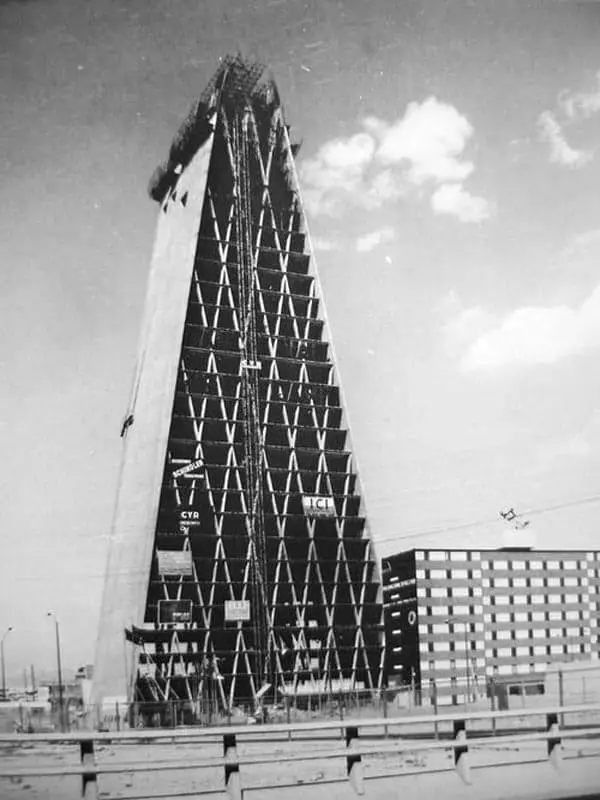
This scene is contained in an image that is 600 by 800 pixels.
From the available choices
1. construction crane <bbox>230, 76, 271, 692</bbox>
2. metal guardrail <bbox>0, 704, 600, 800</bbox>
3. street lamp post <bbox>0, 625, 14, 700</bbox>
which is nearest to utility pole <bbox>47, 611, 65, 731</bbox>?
street lamp post <bbox>0, 625, 14, 700</bbox>

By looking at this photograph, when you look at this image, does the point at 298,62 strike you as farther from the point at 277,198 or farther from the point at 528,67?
the point at 277,198

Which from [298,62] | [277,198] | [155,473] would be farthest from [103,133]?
[155,473]

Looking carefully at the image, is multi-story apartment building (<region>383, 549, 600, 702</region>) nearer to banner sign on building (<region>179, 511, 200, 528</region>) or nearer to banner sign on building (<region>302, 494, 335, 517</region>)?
banner sign on building (<region>302, 494, 335, 517</region>)

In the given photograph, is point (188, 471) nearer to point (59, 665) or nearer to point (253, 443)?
point (253, 443)

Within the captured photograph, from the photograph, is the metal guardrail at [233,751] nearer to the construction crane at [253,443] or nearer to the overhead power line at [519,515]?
the overhead power line at [519,515]

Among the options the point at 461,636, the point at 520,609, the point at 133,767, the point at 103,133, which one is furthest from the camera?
the point at 461,636
